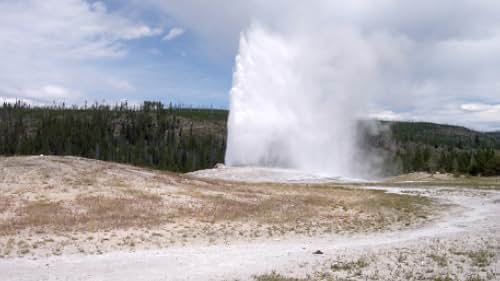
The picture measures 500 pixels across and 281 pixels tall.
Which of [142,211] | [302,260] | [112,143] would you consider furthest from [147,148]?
[302,260]

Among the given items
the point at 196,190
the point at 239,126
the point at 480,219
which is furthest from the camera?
the point at 239,126

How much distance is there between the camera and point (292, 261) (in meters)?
15.1

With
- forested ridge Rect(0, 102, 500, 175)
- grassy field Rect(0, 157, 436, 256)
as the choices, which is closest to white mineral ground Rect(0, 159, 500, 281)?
grassy field Rect(0, 157, 436, 256)

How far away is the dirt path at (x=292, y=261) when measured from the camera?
43.4ft

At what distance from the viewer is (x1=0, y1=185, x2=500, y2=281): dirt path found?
43.4ft

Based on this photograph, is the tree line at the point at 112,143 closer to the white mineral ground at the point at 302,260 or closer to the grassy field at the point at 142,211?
the grassy field at the point at 142,211

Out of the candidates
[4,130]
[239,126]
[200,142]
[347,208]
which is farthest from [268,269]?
[4,130]

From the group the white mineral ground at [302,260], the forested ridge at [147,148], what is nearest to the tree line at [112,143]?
the forested ridge at [147,148]

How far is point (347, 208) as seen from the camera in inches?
1194

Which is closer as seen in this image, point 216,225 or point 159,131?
point 216,225

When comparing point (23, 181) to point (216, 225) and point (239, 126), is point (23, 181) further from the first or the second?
point (239, 126)

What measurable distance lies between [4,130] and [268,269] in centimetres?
18123

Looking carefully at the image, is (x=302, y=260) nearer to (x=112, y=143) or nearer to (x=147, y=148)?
(x=147, y=148)

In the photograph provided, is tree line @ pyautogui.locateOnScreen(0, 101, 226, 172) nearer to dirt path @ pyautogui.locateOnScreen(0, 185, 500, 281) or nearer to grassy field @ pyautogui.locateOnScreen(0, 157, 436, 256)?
grassy field @ pyautogui.locateOnScreen(0, 157, 436, 256)
